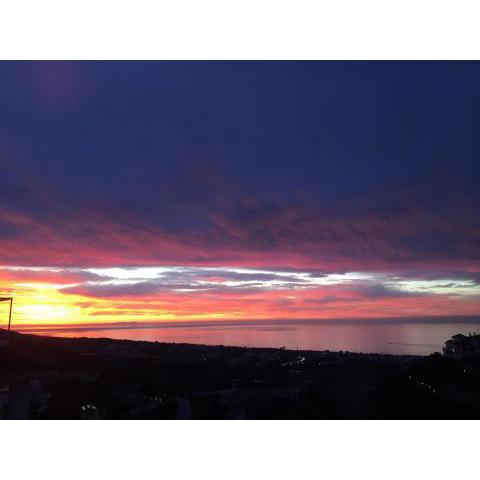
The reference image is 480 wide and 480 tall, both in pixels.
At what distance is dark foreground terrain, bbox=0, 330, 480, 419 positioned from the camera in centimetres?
773

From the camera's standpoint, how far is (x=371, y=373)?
651 inches

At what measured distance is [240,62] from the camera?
925 centimetres

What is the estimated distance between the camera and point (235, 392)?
12.4 metres

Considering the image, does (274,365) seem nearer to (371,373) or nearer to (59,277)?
(371,373)

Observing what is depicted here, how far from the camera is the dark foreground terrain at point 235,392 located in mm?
7734
